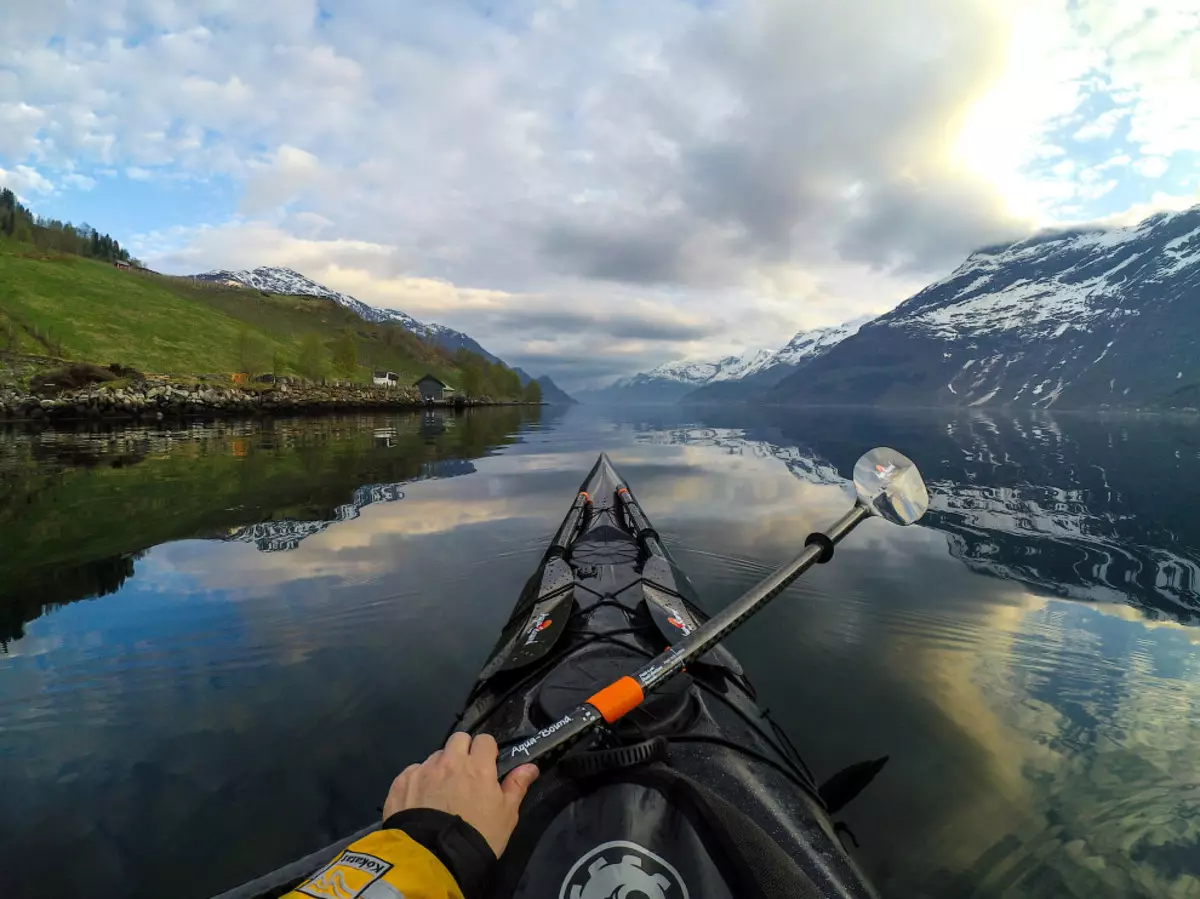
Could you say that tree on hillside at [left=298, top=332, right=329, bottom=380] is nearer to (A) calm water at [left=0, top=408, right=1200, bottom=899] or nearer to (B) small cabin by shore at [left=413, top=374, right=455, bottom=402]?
(B) small cabin by shore at [left=413, top=374, right=455, bottom=402]

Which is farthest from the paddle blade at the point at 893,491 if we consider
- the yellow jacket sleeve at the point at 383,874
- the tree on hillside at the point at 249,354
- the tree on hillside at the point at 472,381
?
the tree on hillside at the point at 472,381

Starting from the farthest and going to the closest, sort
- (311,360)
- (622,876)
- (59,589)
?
(311,360) → (59,589) → (622,876)

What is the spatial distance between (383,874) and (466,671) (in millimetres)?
6057

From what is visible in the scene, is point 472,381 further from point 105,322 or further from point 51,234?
point 51,234

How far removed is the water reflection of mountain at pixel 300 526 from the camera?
12117 mm

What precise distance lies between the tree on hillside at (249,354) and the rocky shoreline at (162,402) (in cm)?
1047

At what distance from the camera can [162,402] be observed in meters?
50.5

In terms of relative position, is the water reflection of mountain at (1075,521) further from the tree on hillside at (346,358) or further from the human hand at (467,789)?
the tree on hillside at (346,358)

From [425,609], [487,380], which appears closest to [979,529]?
[425,609]

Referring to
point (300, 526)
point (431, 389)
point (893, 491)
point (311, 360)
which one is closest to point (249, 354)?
point (311, 360)

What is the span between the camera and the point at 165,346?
81875 millimetres

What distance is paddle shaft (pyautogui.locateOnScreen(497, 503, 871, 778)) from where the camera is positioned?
267 cm

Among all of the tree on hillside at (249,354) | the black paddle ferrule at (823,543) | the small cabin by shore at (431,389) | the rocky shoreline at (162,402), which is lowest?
the black paddle ferrule at (823,543)

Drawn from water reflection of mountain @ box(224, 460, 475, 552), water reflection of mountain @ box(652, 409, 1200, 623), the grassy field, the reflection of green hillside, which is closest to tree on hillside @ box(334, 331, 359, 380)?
the grassy field
